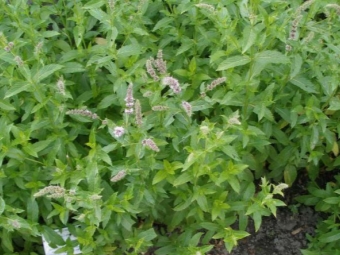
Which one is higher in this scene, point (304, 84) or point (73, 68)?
point (73, 68)

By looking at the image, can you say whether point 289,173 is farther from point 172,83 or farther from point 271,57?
point 172,83

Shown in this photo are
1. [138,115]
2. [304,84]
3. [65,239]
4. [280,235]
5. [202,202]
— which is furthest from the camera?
[280,235]

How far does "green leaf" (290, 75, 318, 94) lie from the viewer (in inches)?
124

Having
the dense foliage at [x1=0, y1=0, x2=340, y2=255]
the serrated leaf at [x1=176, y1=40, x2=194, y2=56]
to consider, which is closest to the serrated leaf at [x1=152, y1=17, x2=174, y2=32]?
the dense foliage at [x1=0, y1=0, x2=340, y2=255]

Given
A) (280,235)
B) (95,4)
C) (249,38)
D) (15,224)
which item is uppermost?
(95,4)

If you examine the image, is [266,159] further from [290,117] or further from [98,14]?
[98,14]

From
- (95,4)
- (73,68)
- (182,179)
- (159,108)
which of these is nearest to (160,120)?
(159,108)

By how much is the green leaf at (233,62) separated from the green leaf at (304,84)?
529 mm

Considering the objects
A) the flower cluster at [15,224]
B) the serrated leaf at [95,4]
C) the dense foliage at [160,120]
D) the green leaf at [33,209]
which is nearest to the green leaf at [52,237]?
the dense foliage at [160,120]

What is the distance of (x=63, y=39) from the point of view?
12.4 feet

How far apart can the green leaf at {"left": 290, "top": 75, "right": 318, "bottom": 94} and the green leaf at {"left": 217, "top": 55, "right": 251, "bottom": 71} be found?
529mm

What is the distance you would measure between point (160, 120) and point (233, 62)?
22.2 inches

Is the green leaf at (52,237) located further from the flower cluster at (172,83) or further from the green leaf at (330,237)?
the green leaf at (330,237)

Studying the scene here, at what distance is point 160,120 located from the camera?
3.00 m
